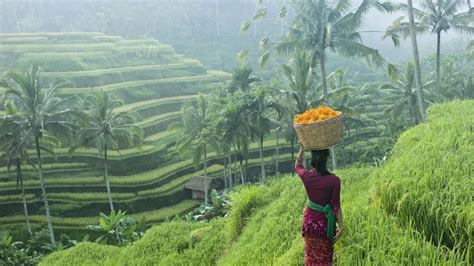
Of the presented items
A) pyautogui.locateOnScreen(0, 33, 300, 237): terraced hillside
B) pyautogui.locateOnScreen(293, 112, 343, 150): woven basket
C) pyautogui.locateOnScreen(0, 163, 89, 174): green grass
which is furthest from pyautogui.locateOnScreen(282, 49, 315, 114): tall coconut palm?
pyautogui.locateOnScreen(0, 163, 89, 174): green grass

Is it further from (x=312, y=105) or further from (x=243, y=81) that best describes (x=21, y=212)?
(x=312, y=105)

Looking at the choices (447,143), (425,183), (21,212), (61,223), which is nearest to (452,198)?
(425,183)

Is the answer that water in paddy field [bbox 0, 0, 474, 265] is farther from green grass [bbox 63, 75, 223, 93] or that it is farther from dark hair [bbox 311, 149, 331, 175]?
green grass [bbox 63, 75, 223, 93]

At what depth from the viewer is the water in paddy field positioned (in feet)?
13.6

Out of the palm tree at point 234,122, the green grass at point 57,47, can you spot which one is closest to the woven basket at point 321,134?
the palm tree at point 234,122

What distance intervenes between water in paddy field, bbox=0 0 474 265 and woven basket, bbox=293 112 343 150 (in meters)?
0.02

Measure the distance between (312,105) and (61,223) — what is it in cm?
1524

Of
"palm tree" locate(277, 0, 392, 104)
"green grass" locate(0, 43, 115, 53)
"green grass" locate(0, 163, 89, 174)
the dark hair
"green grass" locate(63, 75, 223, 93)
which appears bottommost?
"green grass" locate(0, 163, 89, 174)

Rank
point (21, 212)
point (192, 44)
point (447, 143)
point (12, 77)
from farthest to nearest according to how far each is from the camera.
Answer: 1. point (192, 44)
2. point (21, 212)
3. point (12, 77)
4. point (447, 143)

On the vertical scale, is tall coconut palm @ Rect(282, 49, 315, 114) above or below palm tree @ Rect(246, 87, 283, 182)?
above

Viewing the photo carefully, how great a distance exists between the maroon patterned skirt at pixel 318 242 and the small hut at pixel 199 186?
21766mm

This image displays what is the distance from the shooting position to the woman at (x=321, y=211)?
3686 millimetres

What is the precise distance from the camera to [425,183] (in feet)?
13.8

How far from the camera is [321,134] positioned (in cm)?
381
